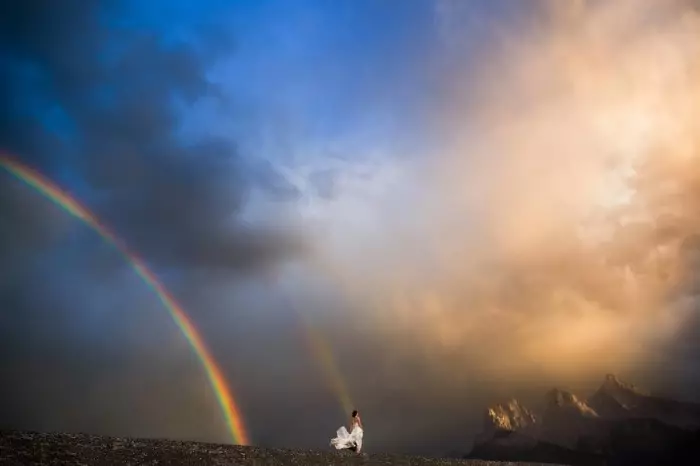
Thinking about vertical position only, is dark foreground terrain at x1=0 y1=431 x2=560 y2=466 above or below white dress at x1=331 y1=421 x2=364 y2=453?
below

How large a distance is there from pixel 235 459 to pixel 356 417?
11783 millimetres

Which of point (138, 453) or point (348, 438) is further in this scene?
point (348, 438)

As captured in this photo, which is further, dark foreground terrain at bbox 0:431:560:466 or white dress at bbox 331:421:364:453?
white dress at bbox 331:421:364:453

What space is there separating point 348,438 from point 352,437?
0.37 m

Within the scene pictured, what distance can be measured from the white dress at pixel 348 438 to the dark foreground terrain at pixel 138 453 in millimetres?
2729

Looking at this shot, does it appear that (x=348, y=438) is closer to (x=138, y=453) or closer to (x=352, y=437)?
(x=352, y=437)

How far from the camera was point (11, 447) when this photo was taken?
26.0m

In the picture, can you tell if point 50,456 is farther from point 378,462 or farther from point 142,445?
point 378,462

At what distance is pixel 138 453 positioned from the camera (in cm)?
2894

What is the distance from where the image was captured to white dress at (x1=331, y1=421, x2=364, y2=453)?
130 feet

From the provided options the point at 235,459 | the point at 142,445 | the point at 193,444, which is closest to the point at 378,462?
the point at 235,459

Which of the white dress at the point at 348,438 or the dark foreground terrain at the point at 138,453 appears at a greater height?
the white dress at the point at 348,438

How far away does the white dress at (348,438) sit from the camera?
1559 inches

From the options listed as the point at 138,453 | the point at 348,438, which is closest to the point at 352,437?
the point at 348,438
